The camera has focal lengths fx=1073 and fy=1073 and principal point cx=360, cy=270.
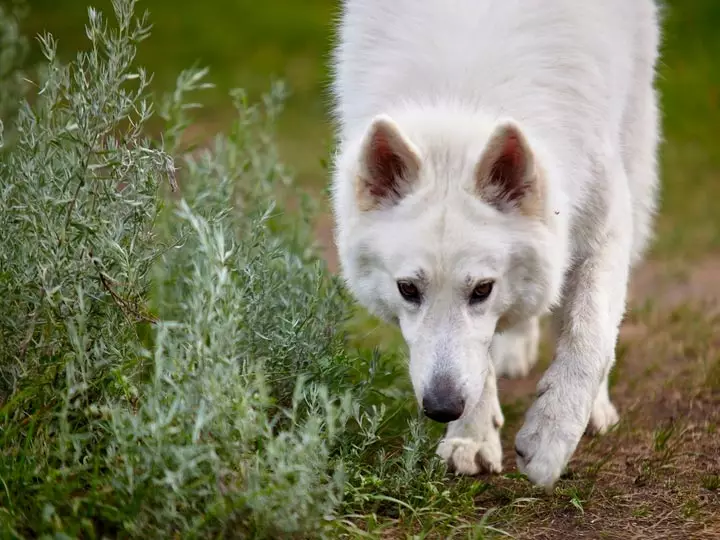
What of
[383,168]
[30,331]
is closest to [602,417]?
[383,168]

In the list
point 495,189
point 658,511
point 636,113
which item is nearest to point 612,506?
point 658,511

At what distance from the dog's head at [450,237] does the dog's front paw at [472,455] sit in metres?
0.55

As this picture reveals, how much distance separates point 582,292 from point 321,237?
13.4 ft

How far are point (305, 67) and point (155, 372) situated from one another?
10313mm

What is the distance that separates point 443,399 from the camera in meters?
3.13

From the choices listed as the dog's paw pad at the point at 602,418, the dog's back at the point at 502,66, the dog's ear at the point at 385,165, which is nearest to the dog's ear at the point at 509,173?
the dog's ear at the point at 385,165

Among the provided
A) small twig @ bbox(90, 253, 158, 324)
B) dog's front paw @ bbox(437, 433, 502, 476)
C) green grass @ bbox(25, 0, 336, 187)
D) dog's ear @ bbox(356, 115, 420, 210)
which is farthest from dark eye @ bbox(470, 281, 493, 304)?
green grass @ bbox(25, 0, 336, 187)

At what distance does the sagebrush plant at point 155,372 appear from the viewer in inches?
108

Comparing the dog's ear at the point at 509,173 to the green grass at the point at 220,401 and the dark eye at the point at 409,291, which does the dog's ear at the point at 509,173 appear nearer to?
the dark eye at the point at 409,291

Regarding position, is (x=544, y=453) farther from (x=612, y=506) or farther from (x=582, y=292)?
(x=582, y=292)

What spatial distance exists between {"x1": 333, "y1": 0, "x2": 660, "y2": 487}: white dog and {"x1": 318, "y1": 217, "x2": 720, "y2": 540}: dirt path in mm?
151

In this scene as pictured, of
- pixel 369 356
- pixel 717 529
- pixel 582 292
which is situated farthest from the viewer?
pixel 369 356

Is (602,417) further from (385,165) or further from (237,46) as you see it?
(237,46)

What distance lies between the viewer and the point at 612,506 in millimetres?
3371
